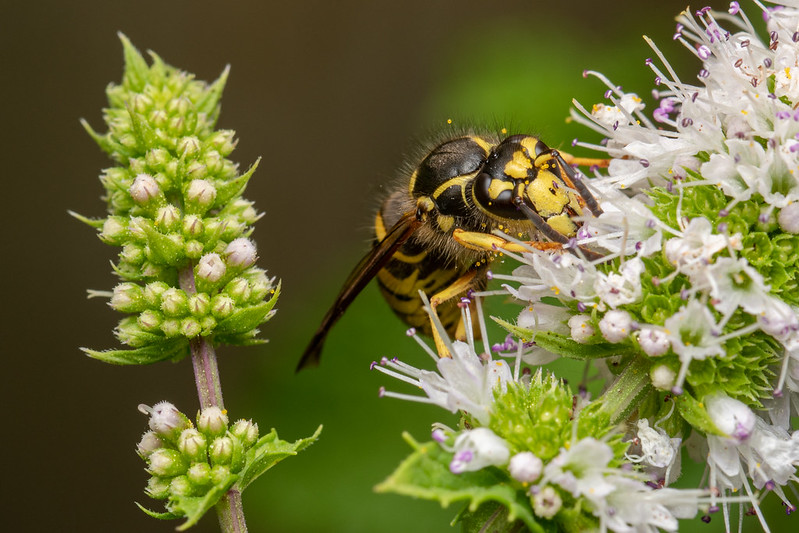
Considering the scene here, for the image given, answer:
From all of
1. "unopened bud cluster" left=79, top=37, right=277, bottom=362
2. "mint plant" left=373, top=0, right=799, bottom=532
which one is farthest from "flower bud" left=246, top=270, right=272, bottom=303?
"mint plant" left=373, top=0, right=799, bottom=532

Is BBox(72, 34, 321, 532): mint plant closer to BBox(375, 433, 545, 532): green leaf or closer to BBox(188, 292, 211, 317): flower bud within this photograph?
BBox(188, 292, 211, 317): flower bud

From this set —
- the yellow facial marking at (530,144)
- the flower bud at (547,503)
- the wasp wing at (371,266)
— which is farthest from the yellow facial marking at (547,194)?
the flower bud at (547,503)

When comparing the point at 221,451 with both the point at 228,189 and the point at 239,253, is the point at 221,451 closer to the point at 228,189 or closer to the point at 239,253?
the point at 239,253

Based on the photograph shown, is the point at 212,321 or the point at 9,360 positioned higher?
the point at 212,321

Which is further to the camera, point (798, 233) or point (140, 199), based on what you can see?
point (140, 199)

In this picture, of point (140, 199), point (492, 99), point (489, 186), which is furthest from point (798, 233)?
point (492, 99)

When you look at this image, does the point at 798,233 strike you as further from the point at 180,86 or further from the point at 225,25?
the point at 225,25

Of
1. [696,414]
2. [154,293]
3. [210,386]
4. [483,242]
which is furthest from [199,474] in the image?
[696,414]
